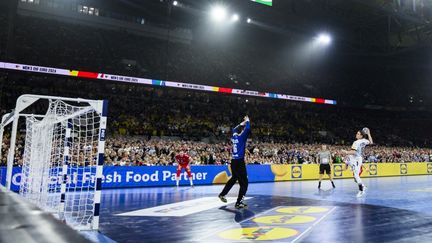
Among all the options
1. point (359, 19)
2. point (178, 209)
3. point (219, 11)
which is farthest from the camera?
point (359, 19)

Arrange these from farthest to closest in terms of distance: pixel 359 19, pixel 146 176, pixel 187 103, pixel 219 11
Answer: pixel 359 19 < pixel 187 103 < pixel 219 11 < pixel 146 176

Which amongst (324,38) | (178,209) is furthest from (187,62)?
(178,209)

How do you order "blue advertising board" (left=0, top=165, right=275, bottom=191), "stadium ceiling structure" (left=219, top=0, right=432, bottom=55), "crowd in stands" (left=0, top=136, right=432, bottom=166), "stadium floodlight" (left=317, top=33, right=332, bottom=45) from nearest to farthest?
"blue advertising board" (left=0, top=165, right=275, bottom=191) < "crowd in stands" (left=0, top=136, right=432, bottom=166) < "stadium ceiling structure" (left=219, top=0, right=432, bottom=55) < "stadium floodlight" (left=317, top=33, right=332, bottom=45)

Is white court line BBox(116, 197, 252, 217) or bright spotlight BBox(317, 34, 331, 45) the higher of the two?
bright spotlight BBox(317, 34, 331, 45)

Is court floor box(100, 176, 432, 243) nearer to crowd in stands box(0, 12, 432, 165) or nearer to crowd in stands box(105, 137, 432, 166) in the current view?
crowd in stands box(105, 137, 432, 166)

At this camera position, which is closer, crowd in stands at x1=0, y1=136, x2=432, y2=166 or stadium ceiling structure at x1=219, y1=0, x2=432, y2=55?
crowd in stands at x1=0, y1=136, x2=432, y2=166

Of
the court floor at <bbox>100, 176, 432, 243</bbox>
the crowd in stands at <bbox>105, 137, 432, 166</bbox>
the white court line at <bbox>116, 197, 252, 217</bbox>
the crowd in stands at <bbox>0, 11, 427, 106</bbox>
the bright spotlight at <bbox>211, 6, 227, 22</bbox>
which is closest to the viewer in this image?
the court floor at <bbox>100, 176, 432, 243</bbox>

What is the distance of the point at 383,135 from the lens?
39875 mm

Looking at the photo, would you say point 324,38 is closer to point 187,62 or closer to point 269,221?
point 187,62

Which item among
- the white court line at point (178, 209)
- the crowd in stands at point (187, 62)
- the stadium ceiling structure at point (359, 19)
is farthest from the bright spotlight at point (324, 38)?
the white court line at point (178, 209)

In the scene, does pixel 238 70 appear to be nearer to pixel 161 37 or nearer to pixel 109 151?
pixel 161 37

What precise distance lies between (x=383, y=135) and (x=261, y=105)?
50.4ft

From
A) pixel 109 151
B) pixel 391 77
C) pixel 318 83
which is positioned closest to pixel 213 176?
pixel 109 151

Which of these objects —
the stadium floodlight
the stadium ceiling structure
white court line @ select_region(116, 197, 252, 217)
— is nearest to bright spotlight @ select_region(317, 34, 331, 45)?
the stadium floodlight
